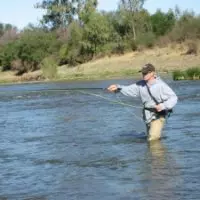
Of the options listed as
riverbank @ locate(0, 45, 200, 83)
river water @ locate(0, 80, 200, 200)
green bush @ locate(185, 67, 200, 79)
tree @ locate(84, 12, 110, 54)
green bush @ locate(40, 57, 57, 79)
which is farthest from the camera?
tree @ locate(84, 12, 110, 54)

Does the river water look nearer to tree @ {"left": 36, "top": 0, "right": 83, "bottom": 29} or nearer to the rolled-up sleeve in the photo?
the rolled-up sleeve

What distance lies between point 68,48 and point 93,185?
69071 mm

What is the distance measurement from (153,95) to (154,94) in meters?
0.04

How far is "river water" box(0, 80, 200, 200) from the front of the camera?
8.67 m

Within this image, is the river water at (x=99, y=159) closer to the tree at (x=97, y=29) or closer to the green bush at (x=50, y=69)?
the green bush at (x=50, y=69)

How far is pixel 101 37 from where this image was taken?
73.9 m

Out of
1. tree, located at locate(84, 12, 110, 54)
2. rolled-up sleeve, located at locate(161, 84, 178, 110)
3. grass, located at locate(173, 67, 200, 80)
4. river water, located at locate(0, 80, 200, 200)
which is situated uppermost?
tree, located at locate(84, 12, 110, 54)

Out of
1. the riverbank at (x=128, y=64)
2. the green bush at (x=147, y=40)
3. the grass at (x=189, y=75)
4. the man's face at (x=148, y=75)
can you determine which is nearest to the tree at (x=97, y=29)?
the riverbank at (x=128, y=64)

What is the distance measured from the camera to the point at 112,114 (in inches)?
806

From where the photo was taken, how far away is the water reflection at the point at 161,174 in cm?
827

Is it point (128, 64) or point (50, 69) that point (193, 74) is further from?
point (50, 69)

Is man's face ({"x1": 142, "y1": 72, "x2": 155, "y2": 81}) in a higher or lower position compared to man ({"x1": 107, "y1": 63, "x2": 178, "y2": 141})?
higher

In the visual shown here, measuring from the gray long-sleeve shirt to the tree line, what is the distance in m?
51.4

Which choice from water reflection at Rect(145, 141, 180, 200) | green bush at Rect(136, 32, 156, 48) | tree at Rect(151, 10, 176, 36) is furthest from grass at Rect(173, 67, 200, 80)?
tree at Rect(151, 10, 176, 36)
